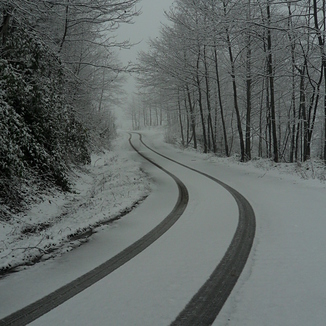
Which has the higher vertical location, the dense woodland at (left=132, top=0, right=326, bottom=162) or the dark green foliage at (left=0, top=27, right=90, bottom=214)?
the dense woodland at (left=132, top=0, right=326, bottom=162)

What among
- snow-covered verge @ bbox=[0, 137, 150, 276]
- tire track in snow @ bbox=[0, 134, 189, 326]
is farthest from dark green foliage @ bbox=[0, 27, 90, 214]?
tire track in snow @ bbox=[0, 134, 189, 326]

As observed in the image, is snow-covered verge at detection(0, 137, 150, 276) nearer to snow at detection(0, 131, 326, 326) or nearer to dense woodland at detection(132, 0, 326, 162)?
snow at detection(0, 131, 326, 326)

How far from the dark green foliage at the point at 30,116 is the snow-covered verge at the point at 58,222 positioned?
0.68 metres

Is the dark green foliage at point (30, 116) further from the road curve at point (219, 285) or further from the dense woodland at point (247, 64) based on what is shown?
the dense woodland at point (247, 64)

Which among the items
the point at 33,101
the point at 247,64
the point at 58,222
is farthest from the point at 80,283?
the point at 247,64

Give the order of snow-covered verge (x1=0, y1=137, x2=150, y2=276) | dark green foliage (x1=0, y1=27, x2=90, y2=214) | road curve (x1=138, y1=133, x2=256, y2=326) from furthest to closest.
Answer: dark green foliage (x1=0, y1=27, x2=90, y2=214), snow-covered verge (x1=0, y1=137, x2=150, y2=276), road curve (x1=138, y1=133, x2=256, y2=326)

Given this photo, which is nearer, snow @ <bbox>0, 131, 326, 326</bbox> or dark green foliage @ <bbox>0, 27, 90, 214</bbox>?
snow @ <bbox>0, 131, 326, 326</bbox>

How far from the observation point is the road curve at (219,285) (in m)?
2.12

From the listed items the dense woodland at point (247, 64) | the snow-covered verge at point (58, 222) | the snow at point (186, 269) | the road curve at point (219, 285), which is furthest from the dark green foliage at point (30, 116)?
the dense woodland at point (247, 64)

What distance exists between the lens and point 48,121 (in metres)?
7.22

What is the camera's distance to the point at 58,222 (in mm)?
5551

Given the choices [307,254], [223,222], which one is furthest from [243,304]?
[223,222]

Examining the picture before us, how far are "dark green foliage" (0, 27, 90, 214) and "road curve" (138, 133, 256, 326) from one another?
436 centimetres

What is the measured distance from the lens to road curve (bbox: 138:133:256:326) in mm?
2121
